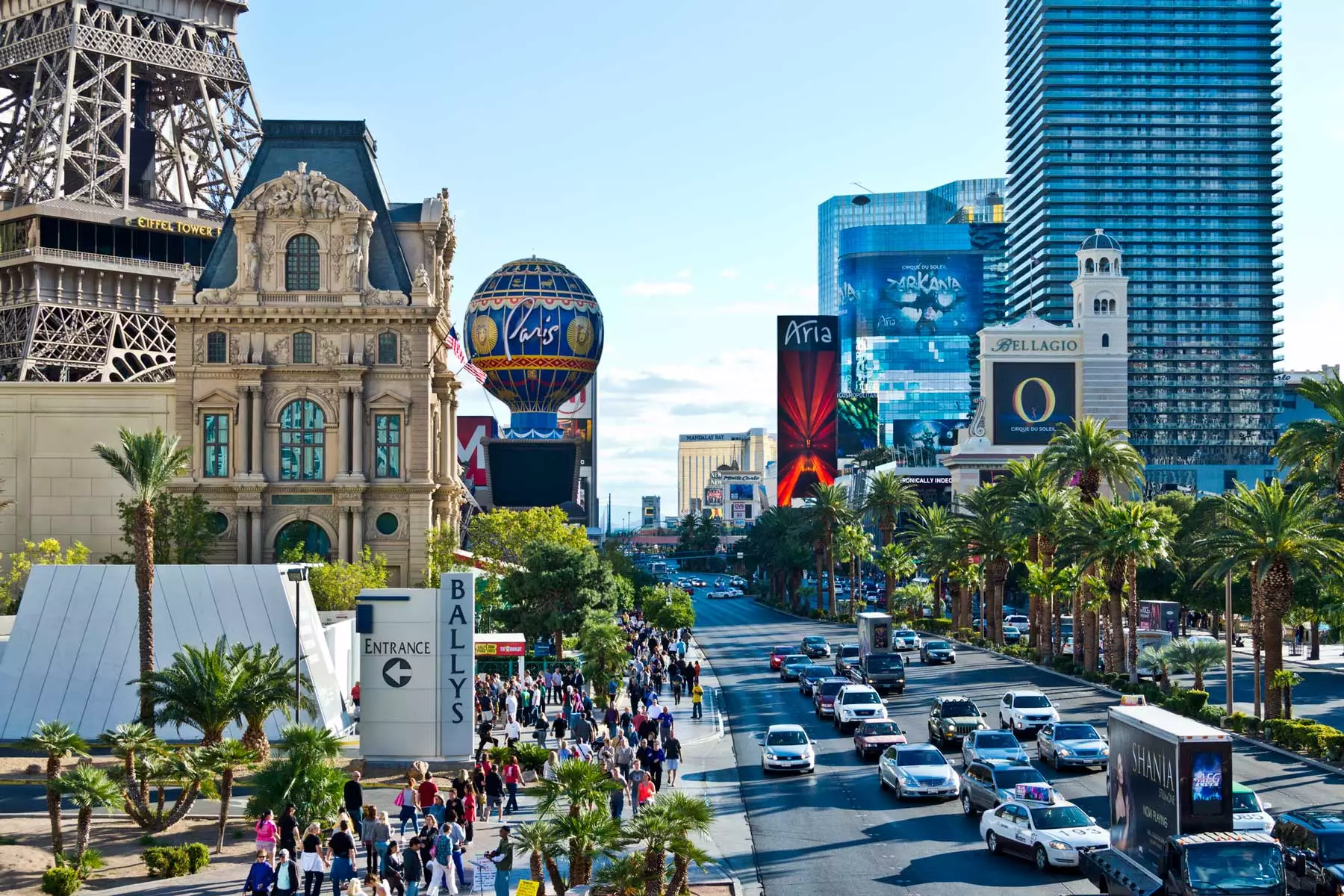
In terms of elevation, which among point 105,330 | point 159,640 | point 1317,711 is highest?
point 105,330

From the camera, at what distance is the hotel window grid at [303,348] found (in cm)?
7350

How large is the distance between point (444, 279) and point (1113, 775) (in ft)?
199

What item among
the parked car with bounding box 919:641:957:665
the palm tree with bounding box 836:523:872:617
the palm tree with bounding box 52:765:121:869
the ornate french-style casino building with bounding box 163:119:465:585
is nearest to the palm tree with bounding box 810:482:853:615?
the palm tree with bounding box 836:523:872:617

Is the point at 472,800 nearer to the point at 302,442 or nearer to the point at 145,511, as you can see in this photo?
the point at 145,511

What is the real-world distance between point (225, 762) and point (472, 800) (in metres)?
4.96

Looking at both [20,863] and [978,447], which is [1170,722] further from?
[978,447]

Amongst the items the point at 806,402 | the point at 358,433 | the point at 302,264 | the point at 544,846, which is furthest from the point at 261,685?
the point at 806,402

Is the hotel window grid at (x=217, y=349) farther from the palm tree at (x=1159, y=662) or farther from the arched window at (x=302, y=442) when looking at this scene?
the palm tree at (x=1159, y=662)

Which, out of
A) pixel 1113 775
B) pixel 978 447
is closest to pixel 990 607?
pixel 1113 775

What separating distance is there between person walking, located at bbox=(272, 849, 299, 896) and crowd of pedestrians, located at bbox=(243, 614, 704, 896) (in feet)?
0.06

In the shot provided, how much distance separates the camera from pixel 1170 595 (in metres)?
93.1

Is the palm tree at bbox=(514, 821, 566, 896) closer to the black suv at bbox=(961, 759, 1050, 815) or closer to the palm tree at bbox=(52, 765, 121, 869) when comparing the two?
the palm tree at bbox=(52, 765, 121, 869)

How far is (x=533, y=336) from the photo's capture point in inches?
4429

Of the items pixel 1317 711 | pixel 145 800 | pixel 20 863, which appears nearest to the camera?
pixel 20 863
